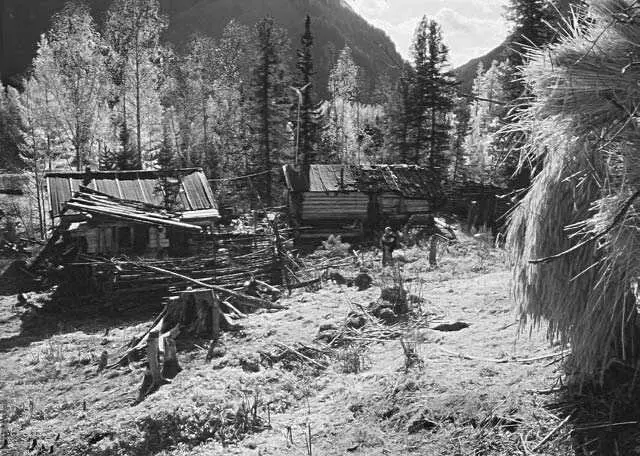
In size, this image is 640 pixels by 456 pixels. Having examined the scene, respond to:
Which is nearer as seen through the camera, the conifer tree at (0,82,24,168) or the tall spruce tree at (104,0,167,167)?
the tall spruce tree at (104,0,167,167)

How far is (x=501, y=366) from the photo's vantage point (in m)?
5.62

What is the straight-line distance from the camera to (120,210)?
53.9ft

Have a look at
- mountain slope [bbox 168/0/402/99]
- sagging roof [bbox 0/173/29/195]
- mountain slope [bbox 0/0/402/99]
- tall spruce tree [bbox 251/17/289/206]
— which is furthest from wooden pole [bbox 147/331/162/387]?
mountain slope [bbox 168/0/402/99]

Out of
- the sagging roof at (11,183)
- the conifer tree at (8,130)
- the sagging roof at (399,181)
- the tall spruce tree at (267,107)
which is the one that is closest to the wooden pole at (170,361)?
the sagging roof at (399,181)

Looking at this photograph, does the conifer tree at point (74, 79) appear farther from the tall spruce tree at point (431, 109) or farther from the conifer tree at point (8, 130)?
the conifer tree at point (8, 130)

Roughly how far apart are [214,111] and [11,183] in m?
20.1

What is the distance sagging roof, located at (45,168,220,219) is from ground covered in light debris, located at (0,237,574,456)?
289 inches

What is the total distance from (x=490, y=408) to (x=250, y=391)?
12.7 ft

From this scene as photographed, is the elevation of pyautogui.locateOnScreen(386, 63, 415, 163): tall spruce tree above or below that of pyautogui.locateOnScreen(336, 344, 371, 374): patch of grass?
above

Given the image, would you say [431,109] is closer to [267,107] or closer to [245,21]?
[267,107]

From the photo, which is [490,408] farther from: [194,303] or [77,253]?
[77,253]

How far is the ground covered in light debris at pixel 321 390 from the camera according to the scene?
4844mm

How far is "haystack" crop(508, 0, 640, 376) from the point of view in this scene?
9.71ft

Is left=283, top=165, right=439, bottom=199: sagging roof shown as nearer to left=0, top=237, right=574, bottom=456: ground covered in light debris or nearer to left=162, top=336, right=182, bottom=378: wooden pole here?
left=0, top=237, right=574, bottom=456: ground covered in light debris
